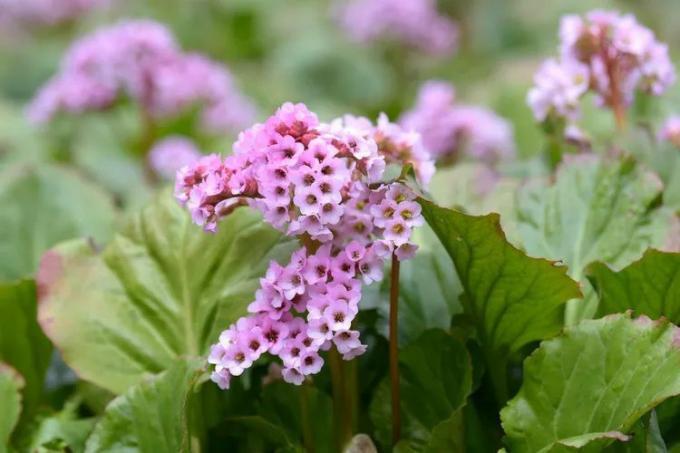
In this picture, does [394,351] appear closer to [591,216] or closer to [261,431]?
[261,431]

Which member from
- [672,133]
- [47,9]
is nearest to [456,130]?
[672,133]

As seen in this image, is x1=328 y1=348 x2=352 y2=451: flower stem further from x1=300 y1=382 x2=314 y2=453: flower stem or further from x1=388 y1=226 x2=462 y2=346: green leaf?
x1=388 y1=226 x2=462 y2=346: green leaf

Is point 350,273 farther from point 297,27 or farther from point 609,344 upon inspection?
point 297,27

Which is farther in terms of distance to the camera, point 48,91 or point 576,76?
point 48,91

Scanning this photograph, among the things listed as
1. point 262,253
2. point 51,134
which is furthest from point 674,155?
point 51,134

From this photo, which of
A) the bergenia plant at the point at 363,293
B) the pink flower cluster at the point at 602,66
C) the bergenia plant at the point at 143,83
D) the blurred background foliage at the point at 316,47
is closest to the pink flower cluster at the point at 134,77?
the bergenia plant at the point at 143,83

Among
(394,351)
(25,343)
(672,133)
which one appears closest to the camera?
(394,351)

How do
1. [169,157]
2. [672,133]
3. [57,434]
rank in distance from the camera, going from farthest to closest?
[169,157]
[672,133]
[57,434]
